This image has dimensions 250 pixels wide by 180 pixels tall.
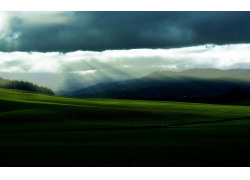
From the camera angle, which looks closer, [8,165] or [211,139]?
[8,165]

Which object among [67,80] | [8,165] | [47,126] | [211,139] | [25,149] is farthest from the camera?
[67,80]

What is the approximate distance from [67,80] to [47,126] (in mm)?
74563

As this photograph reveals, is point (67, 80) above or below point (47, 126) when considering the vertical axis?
above

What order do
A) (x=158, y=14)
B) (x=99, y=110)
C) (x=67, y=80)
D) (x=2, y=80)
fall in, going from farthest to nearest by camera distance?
(x=2, y=80), (x=67, y=80), (x=99, y=110), (x=158, y=14)

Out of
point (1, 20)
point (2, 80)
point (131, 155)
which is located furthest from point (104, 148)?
point (2, 80)

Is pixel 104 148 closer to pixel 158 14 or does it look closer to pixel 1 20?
pixel 158 14

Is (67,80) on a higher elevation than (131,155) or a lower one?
higher

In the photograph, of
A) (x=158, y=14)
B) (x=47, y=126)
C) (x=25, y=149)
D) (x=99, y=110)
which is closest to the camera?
(x=25, y=149)

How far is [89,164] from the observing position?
1572 centimetres

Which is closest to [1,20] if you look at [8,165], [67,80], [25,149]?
[25,149]

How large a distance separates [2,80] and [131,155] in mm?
149399

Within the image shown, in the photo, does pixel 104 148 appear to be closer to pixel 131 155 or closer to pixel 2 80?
pixel 131 155

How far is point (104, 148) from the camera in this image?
1992 cm

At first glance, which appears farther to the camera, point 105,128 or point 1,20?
point 1,20
